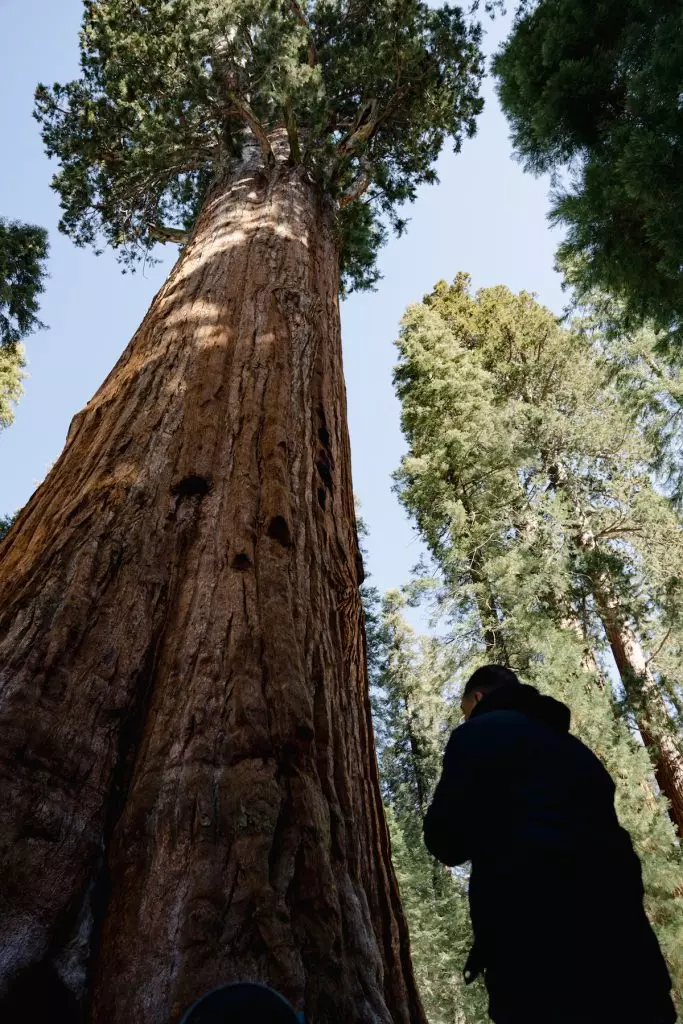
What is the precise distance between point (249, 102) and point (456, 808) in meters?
7.07

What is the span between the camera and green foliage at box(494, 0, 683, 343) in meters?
5.09

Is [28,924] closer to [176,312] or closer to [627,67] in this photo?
[176,312]

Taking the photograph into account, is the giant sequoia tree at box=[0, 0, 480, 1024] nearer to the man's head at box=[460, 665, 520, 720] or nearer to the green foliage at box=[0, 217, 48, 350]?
the man's head at box=[460, 665, 520, 720]

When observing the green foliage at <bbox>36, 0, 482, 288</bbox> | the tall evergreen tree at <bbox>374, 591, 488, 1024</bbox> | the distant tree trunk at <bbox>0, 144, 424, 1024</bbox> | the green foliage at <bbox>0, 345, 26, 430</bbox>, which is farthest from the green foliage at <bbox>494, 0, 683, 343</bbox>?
the green foliage at <bbox>0, 345, 26, 430</bbox>

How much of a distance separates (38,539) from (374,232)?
945 centimetres

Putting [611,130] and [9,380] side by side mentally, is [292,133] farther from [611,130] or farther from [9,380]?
[9,380]

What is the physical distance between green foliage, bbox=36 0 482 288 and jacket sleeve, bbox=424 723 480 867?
16.1 ft

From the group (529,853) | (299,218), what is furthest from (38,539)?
(299,218)

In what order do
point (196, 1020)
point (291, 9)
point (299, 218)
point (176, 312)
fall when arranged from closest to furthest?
point (196, 1020) < point (176, 312) < point (299, 218) < point (291, 9)

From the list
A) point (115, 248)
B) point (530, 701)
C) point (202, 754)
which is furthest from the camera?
point (115, 248)

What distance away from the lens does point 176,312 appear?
345 centimetres

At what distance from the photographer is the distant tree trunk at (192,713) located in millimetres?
1335

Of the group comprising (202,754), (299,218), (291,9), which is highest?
(291,9)

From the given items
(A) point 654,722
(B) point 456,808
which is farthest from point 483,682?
(A) point 654,722
